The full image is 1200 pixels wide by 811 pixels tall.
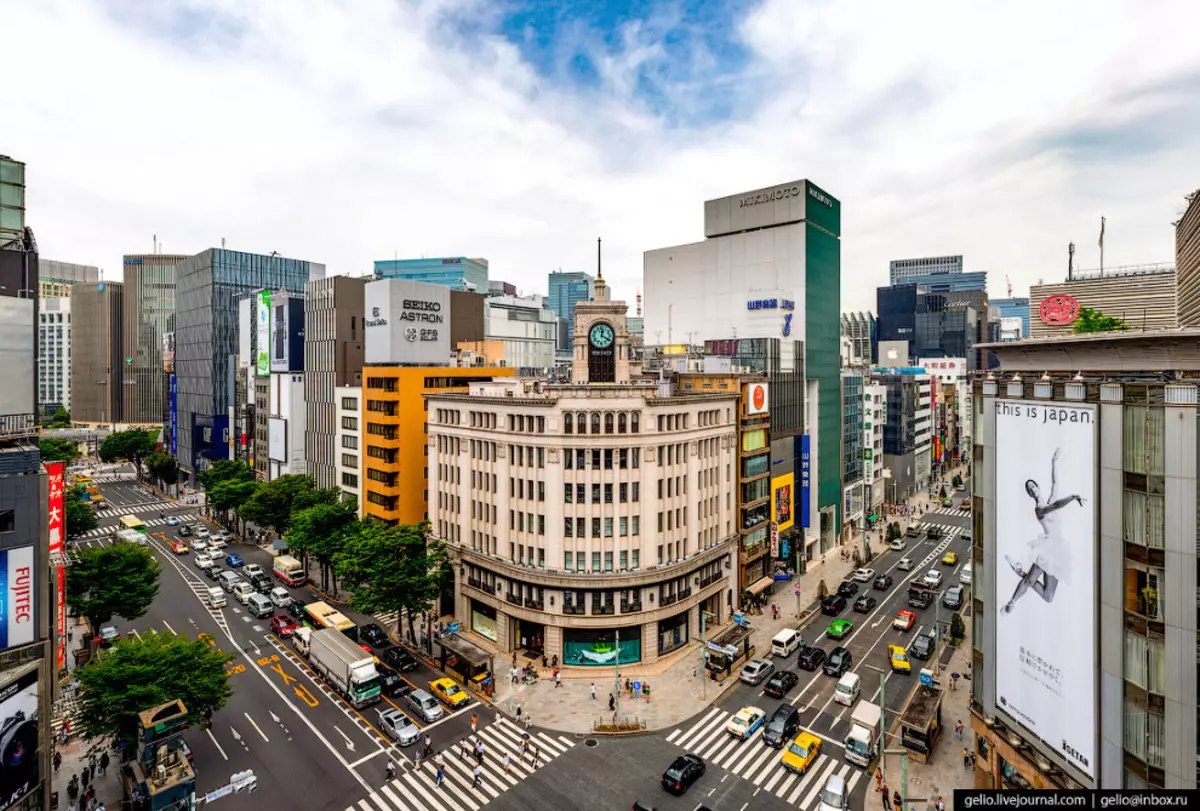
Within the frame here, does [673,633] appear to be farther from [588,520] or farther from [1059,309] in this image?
[1059,309]

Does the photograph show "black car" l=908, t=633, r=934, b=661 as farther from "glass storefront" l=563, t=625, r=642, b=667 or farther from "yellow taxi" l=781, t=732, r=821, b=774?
"glass storefront" l=563, t=625, r=642, b=667

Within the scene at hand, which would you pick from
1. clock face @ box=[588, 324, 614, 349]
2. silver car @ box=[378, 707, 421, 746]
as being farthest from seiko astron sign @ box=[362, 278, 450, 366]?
silver car @ box=[378, 707, 421, 746]

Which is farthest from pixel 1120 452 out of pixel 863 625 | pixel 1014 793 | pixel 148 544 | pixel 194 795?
pixel 148 544

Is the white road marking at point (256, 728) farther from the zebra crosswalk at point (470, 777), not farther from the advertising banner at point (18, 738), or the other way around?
the advertising banner at point (18, 738)

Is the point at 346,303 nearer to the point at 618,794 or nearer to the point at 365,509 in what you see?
the point at 365,509

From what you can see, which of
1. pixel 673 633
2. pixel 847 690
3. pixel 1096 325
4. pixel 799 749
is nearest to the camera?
pixel 1096 325

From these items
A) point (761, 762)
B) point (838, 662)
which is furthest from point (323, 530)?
point (838, 662)

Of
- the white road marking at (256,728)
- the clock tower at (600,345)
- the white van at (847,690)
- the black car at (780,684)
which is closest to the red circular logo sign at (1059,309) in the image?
the white van at (847,690)
